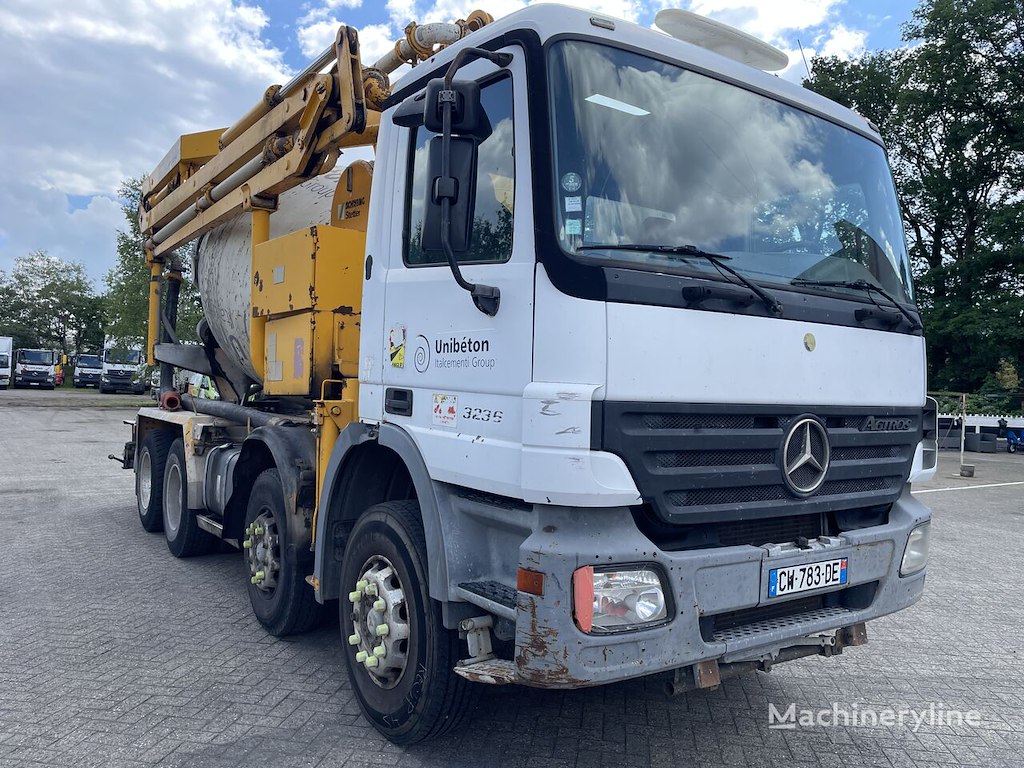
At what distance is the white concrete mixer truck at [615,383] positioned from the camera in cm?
277

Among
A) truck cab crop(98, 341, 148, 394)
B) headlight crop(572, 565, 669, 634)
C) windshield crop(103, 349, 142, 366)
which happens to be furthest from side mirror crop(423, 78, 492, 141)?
windshield crop(103, 349, 142, 366)

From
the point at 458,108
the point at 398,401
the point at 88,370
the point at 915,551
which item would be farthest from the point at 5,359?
the point at 915,551

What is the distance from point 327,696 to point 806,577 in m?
2.38

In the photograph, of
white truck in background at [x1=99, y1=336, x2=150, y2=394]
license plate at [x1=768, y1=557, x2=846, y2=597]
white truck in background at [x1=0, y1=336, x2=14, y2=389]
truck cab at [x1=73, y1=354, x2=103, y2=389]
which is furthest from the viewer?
truck cab at [x1=73, y1=354, x2=103, y2=389]

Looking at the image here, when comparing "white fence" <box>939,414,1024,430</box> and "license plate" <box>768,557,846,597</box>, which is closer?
"license plate" <box>768,557,846,597</box>

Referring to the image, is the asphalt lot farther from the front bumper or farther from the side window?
the side window

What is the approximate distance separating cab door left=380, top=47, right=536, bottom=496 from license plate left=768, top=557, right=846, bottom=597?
107 cm

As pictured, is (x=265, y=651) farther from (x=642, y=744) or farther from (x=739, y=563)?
(x=739, y=563)

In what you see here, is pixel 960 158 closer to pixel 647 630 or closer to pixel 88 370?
pixel 647 630

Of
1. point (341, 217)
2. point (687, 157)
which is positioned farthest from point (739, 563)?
point (341, 217)

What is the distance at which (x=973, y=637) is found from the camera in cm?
530

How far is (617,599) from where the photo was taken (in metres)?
2.72

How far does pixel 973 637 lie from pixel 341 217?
4.87 metres

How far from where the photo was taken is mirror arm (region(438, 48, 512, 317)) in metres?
2.93
